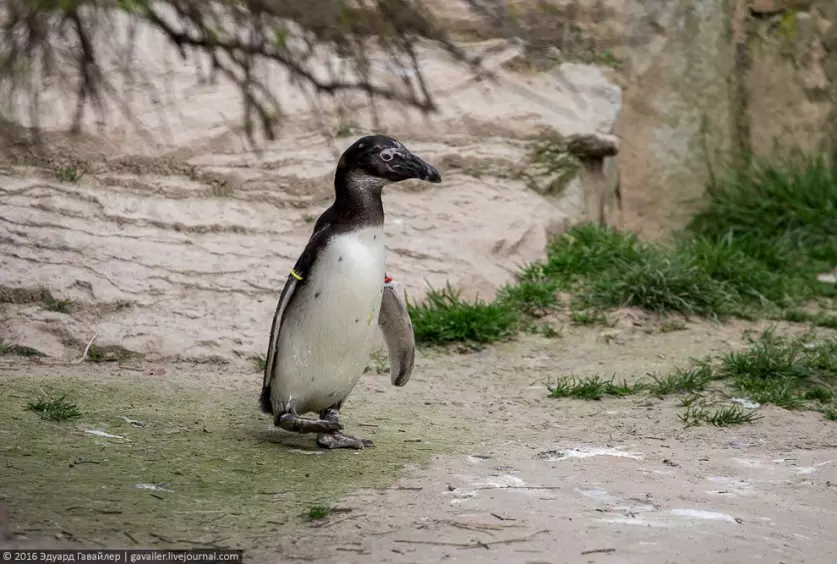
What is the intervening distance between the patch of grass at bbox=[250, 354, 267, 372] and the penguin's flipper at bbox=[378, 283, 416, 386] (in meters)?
1.14

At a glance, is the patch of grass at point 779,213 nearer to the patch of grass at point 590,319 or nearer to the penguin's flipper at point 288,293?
the patch of grass at point 590,319

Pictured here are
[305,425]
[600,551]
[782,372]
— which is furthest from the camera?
[782,372]

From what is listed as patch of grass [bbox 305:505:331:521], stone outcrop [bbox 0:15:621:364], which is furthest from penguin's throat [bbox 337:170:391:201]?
patch of grass [bbox 305:505:331:521]

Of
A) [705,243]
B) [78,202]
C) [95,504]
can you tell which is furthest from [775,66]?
[95,504]

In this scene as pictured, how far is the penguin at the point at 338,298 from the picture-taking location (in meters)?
4.60

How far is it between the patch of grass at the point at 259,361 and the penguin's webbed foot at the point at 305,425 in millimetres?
1482

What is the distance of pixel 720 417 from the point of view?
5.24 m

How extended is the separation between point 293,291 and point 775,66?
5989 millimetres

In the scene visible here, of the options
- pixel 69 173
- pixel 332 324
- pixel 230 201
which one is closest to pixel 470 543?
pixel 332 324

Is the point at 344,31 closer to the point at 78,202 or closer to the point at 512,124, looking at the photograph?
the point at 78,202

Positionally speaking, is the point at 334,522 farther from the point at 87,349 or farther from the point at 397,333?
the point at 87,349

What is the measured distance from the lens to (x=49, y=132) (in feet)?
23.3

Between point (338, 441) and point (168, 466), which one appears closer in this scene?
point (168, 466)

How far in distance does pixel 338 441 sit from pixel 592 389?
1.64m
